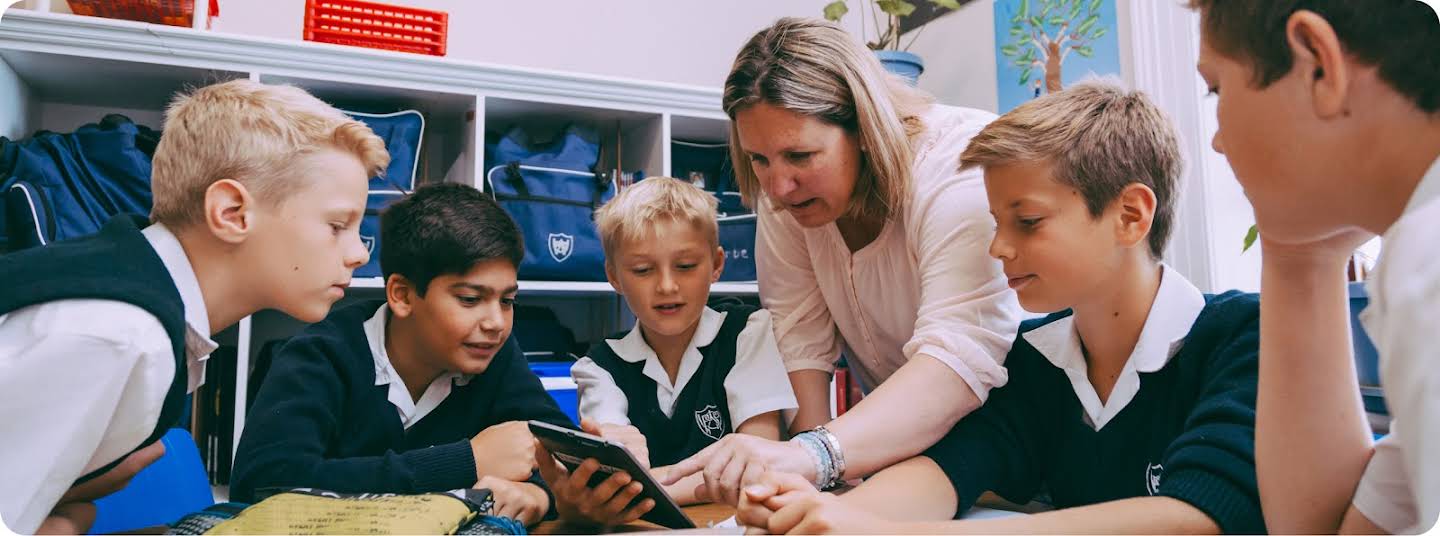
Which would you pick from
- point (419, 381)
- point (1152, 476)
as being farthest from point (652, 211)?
point (1152, 476)

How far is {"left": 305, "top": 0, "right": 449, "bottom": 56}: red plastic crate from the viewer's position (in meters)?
2.19

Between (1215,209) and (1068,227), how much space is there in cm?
131

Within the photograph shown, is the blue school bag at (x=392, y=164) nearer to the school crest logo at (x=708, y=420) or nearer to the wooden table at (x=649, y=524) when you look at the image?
the school crest logo at (x=708, y=420)

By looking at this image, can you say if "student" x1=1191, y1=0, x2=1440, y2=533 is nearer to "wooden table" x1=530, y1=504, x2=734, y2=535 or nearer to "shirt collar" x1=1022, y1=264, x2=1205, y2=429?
"shirt collar" x1=1022, y1=264, x2=1205, y2=429

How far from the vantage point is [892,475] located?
1.02 meters

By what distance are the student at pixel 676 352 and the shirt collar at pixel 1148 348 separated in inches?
18.6

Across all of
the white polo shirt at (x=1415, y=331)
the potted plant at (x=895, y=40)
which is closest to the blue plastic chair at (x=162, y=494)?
the white polo shirt at (x=1415, y=331)

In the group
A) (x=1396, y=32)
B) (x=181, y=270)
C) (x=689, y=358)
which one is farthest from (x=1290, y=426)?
(x=181, y=270)

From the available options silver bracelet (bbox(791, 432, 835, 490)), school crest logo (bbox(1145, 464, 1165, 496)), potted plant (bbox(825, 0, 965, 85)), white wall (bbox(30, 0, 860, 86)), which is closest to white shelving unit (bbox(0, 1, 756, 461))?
white wall (bbox(30, 0, 860, 86))

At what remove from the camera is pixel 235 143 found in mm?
1119

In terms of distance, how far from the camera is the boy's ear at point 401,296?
1461mm

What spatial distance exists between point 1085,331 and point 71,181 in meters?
1.98

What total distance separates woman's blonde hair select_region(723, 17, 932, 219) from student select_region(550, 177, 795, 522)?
296 mm

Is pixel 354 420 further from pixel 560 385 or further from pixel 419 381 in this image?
pixel 560 385
